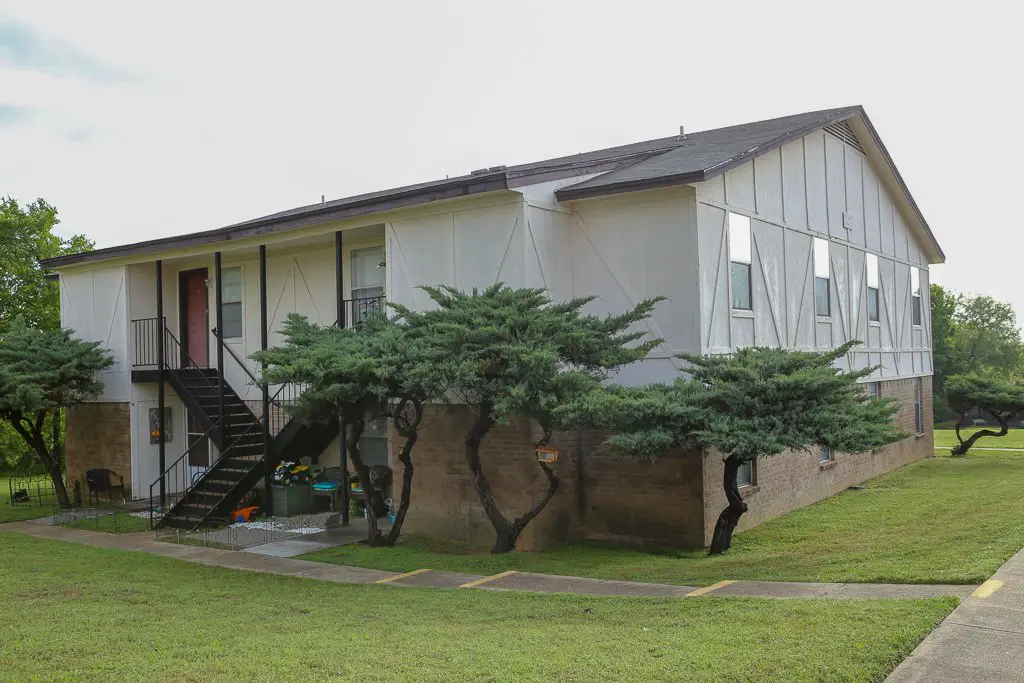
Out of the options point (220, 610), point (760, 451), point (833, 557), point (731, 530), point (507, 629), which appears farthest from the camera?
point (731, 530)

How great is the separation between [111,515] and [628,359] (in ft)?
38.6

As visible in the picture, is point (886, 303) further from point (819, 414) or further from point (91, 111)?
point (91, 111)

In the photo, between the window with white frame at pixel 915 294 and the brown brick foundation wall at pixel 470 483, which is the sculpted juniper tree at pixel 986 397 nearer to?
the window with white frame at pixel 915 294

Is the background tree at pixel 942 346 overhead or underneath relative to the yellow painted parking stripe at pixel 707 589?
overhead

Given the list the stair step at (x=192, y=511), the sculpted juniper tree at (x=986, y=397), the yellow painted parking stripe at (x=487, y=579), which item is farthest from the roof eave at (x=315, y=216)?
the sculpted juniper tree at (x=986, y=397)

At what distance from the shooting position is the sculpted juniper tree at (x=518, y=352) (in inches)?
425

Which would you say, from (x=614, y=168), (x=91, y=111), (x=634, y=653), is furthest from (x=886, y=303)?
(x=91, y=111)

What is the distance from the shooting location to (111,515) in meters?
17.6

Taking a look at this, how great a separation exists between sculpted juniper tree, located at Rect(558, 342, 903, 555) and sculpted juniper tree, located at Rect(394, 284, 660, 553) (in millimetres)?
504

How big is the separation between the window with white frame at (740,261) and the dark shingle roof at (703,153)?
113 cm

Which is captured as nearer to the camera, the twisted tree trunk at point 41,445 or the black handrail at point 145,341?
the twisted tree trunk at point 41,445

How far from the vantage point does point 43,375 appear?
17281 mm

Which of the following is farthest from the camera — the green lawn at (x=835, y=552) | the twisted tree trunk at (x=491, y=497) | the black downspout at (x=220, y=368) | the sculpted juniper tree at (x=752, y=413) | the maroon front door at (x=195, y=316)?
the maroon front door at (x=195, y=316)

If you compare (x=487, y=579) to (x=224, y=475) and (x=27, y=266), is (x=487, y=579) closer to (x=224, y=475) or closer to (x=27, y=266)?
(x=224, y=475)
